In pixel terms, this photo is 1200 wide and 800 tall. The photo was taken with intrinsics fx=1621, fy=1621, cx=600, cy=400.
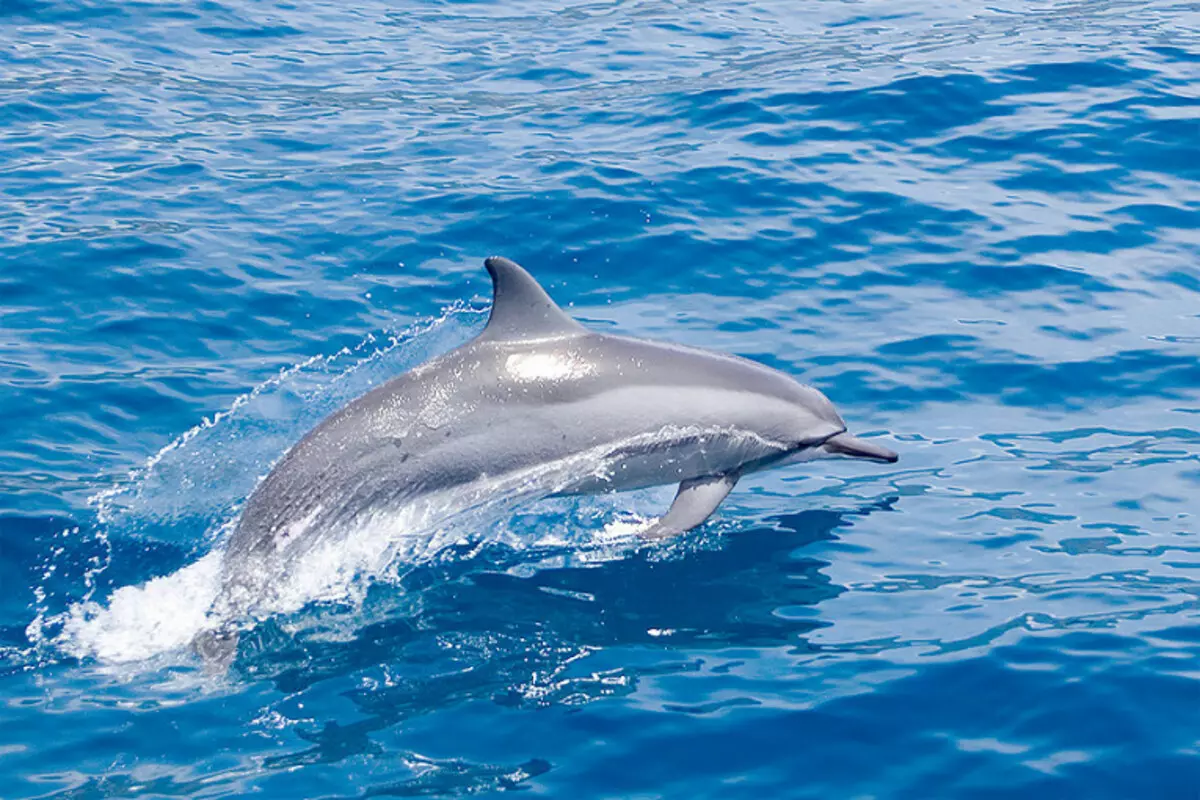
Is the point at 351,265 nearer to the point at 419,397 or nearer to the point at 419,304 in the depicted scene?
the point at 419,304

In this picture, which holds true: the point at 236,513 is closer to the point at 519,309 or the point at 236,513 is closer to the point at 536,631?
the point at 519,309

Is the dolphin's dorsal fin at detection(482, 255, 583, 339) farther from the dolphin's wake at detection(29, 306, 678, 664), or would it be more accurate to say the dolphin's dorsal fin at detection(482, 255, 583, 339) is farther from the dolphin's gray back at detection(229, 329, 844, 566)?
the dolphin's wake at detection(29, 306, 678, 664)

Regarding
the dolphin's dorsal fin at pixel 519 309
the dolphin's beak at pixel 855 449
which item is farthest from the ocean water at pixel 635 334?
the dolphin's dorsal fin at pixel 519 309

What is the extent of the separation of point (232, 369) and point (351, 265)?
6.74ft

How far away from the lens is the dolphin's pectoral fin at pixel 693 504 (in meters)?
8.88

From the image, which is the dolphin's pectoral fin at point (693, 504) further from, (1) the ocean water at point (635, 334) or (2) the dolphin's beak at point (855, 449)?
(2) the dolphin's beak at point (855, 449)

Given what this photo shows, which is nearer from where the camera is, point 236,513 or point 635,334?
point 236,513

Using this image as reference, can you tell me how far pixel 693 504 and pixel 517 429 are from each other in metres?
1.14

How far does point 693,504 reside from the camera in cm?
910

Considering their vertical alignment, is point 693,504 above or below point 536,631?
above

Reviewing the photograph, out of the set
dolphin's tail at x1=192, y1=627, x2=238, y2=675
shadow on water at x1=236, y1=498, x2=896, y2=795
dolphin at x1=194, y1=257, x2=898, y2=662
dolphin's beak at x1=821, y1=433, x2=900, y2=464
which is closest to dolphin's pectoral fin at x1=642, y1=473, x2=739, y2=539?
dolphin at x1=194, y1=257, x2=898, y2=662

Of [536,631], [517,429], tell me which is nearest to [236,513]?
[517,429]

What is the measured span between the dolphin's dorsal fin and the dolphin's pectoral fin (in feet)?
3.80

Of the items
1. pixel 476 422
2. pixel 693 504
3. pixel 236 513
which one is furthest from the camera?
pixel 236 513
